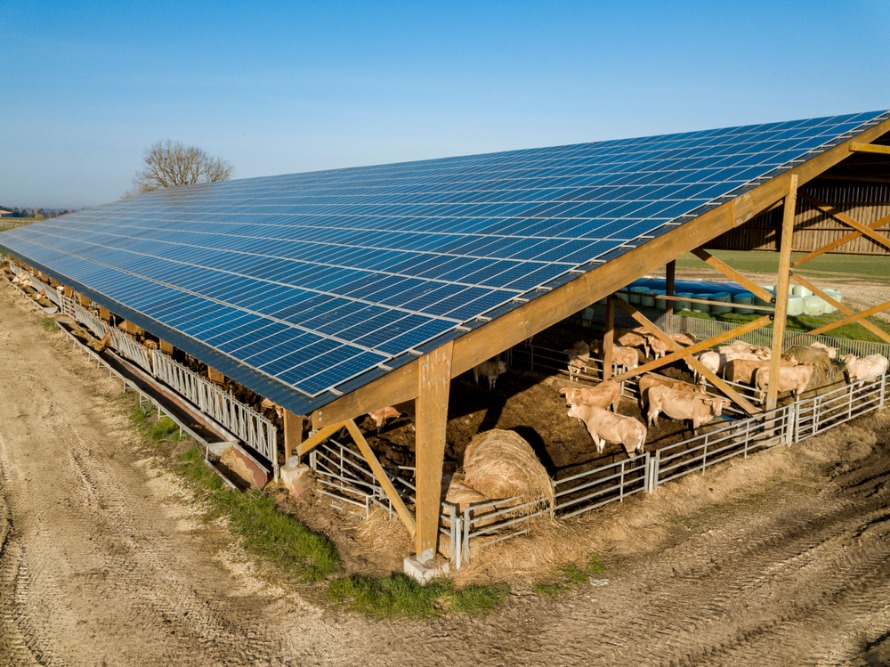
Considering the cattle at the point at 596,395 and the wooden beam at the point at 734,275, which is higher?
the wooden beam at the point at 734,275

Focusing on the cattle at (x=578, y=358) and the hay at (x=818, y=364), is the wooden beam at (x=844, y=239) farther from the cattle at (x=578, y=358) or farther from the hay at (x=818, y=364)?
the cattle at (x=578, y=358)

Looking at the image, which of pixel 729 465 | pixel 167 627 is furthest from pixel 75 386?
pixel 729 465

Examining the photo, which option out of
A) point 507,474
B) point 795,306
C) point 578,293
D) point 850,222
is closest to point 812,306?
point 795,306

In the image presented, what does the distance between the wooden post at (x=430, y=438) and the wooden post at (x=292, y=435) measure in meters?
4.67

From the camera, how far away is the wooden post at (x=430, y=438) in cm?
966

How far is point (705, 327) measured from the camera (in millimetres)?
28906

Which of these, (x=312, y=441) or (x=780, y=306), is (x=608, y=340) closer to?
(x=780, y=306)

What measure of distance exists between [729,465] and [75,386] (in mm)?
21511

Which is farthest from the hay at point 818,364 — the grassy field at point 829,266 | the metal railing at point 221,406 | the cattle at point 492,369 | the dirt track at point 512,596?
the grassy field at point 829,266

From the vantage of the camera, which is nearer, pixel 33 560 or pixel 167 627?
pixel 167 627

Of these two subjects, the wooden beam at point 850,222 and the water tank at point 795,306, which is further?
the water tank at point 795,306

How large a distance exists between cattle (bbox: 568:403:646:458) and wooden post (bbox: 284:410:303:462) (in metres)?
7.09

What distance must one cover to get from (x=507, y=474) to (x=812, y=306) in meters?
30.9

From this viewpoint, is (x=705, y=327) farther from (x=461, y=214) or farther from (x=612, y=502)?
(x=612, y=502)
